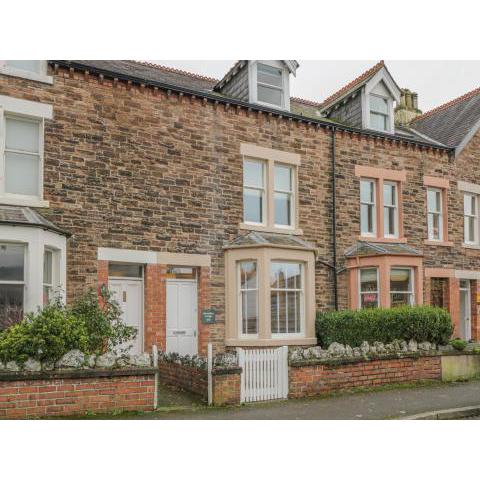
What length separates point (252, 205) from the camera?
1598 cm

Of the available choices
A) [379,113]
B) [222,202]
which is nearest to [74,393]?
[222,202]

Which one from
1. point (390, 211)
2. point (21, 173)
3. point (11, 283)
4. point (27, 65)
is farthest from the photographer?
point (390, 211)

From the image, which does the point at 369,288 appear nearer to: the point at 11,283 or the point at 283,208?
the point at 283,208

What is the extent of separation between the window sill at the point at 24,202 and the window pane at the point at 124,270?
2026 mm

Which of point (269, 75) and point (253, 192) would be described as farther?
point (269, 75)

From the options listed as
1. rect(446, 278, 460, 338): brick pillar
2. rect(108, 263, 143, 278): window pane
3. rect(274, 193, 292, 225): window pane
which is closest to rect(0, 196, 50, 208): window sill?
rect(108, 263, 143, 278): window pane

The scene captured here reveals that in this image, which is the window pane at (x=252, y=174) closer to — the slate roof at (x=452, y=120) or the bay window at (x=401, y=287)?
the bay window at (x=401, y=287)

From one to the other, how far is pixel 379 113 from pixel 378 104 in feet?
0.94

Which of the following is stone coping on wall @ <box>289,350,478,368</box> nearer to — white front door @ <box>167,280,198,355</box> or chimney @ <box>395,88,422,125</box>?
white front door @ <box>167,280,198,355</box>

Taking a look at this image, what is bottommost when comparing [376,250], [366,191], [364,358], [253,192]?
[364,358]

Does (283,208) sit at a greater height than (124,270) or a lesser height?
greater

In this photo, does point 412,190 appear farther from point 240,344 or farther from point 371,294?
point 240,344

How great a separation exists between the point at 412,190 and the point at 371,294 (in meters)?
4.01

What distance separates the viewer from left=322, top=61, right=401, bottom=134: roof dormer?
18.5m
